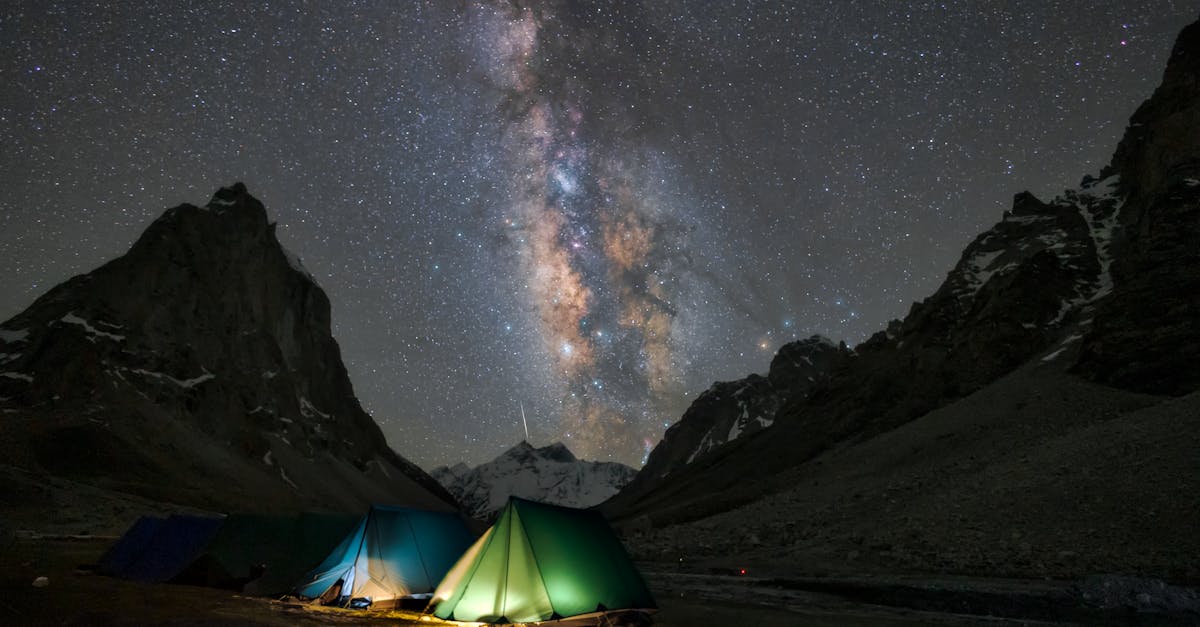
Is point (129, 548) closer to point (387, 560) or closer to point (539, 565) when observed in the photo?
point (387, 560)

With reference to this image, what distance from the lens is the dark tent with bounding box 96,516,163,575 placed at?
17.1 meters

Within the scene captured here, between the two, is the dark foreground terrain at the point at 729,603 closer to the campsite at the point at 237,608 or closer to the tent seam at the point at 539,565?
the campsite at the point at 237,608

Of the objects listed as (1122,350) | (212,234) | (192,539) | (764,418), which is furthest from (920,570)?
(764,418)

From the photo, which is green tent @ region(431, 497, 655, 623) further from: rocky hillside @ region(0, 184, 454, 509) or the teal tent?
rocky hillside @ region(0, 184, 454, 509)

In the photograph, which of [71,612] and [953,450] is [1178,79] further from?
[71,612]

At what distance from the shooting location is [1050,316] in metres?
→ 72.8

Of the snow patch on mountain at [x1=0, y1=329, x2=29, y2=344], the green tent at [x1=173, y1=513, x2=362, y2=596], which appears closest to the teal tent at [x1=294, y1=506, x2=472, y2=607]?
the green tent at [x1=173, y1=513, x2=362, y2=596]

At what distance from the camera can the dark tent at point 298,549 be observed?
15.5 metres

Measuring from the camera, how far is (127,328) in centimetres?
8806

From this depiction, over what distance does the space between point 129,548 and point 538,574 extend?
1354 cm

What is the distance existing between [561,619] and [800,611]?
302 inches

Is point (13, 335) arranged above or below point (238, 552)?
above

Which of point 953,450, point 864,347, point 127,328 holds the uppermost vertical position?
point 127,328

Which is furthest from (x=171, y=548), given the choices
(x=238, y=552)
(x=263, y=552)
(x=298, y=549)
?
(x=298, y=549)
